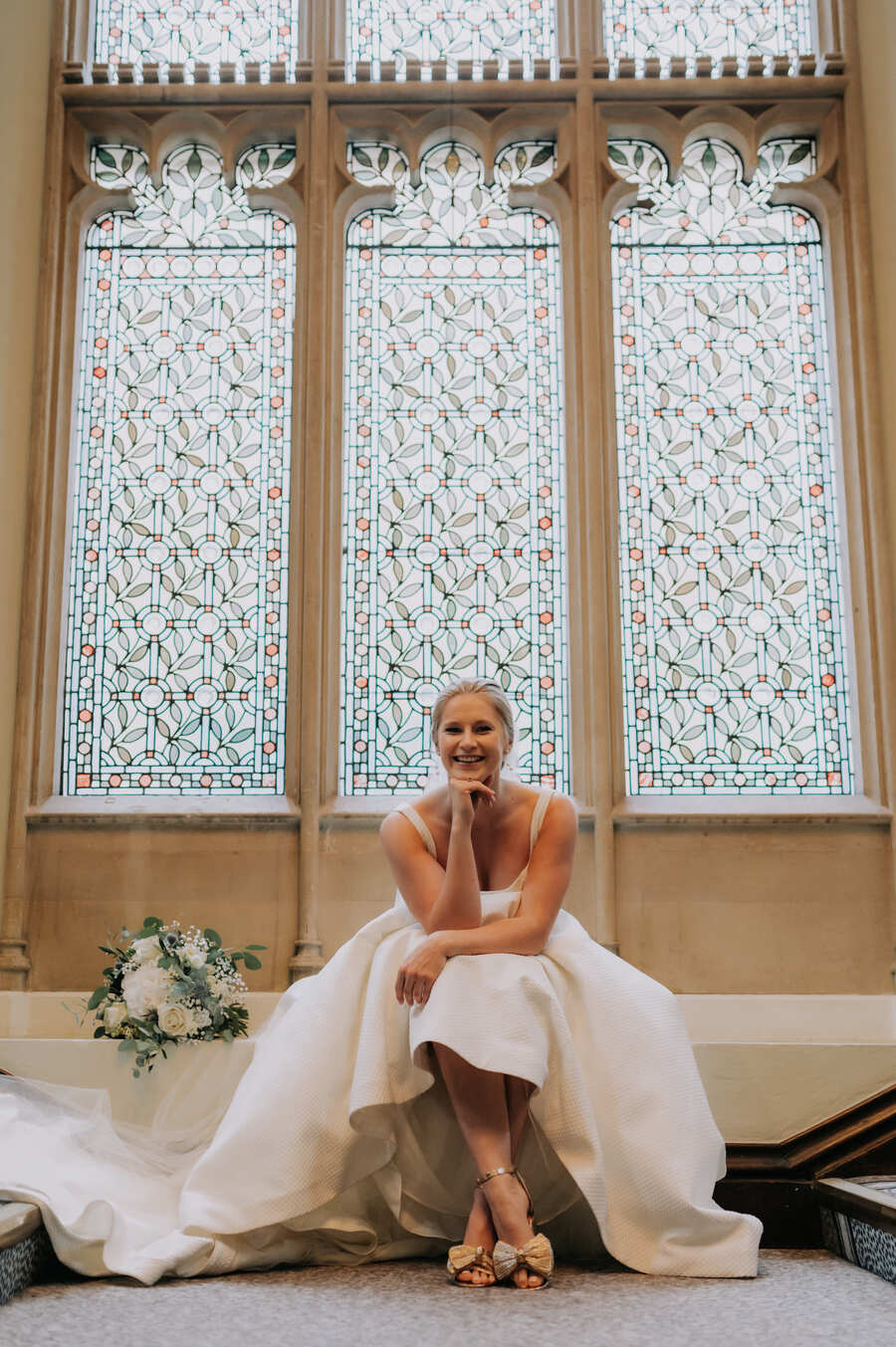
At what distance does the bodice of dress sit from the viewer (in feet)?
9.76

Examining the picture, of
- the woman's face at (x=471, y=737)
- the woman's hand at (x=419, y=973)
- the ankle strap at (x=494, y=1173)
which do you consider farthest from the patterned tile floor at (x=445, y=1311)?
the woman's face at (x=471, y=737)

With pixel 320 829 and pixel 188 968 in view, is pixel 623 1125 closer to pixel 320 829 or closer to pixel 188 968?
pixel 188 968

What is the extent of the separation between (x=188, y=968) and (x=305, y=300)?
2.62 metres

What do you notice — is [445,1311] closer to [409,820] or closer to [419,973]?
[419,973]

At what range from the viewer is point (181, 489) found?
4953 millimetres

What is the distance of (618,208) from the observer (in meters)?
5.16

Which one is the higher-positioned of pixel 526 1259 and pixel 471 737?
pixel 471 737

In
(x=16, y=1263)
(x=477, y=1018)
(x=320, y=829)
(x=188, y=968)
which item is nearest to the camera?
(x=16, y=1263)

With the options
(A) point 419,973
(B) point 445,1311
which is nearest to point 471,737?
(A) point 419,973

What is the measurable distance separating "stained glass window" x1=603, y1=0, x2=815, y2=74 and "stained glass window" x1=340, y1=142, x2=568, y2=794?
1.99 feet

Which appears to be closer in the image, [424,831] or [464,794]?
[464,794]

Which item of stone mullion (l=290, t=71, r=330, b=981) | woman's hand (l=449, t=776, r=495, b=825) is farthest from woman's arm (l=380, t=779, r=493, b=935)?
stone mullion (l=290, t=71, r=330, b=981)

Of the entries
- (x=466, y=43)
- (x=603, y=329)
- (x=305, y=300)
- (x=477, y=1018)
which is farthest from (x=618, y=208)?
(x=477, y=1018)

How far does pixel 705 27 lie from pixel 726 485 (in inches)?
75.6
